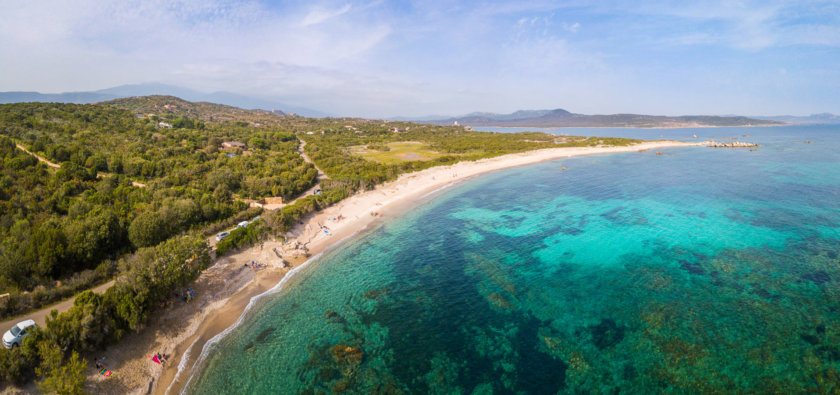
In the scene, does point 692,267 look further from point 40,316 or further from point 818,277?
point 40,316

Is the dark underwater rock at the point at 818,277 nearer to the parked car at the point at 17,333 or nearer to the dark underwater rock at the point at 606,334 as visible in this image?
the dark underwater rock at the point at 606,334

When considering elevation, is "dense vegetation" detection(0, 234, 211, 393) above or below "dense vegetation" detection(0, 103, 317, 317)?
below

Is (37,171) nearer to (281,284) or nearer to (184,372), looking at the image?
(281,284)

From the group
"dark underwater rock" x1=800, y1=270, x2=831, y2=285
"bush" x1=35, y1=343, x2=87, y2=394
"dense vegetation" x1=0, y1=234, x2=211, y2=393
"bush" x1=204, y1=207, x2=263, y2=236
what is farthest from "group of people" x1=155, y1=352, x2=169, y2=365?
"dark underwater rock" x1=800, y1=270, x2=831, y2=285

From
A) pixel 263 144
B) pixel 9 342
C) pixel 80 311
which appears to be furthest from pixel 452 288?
pixel 263 144

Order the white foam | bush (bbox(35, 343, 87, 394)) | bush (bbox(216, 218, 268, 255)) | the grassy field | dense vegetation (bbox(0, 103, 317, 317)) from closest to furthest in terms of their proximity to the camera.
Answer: bush (bbox(35, 343, 87, 394)), the white foam, dense vegetation (bbox(0, 103, 317, 317)), bush (bbox(216, 218, 268, 255)), the grassy field

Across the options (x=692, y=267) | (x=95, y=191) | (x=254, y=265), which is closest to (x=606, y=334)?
(x=692, y=267)

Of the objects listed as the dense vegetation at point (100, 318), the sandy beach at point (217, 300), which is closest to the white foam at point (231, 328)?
the sandy beach at point (217, 300)

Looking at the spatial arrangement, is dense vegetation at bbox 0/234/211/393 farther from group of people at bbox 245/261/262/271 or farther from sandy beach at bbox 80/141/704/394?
group of people at bbox 245/261/262/271
